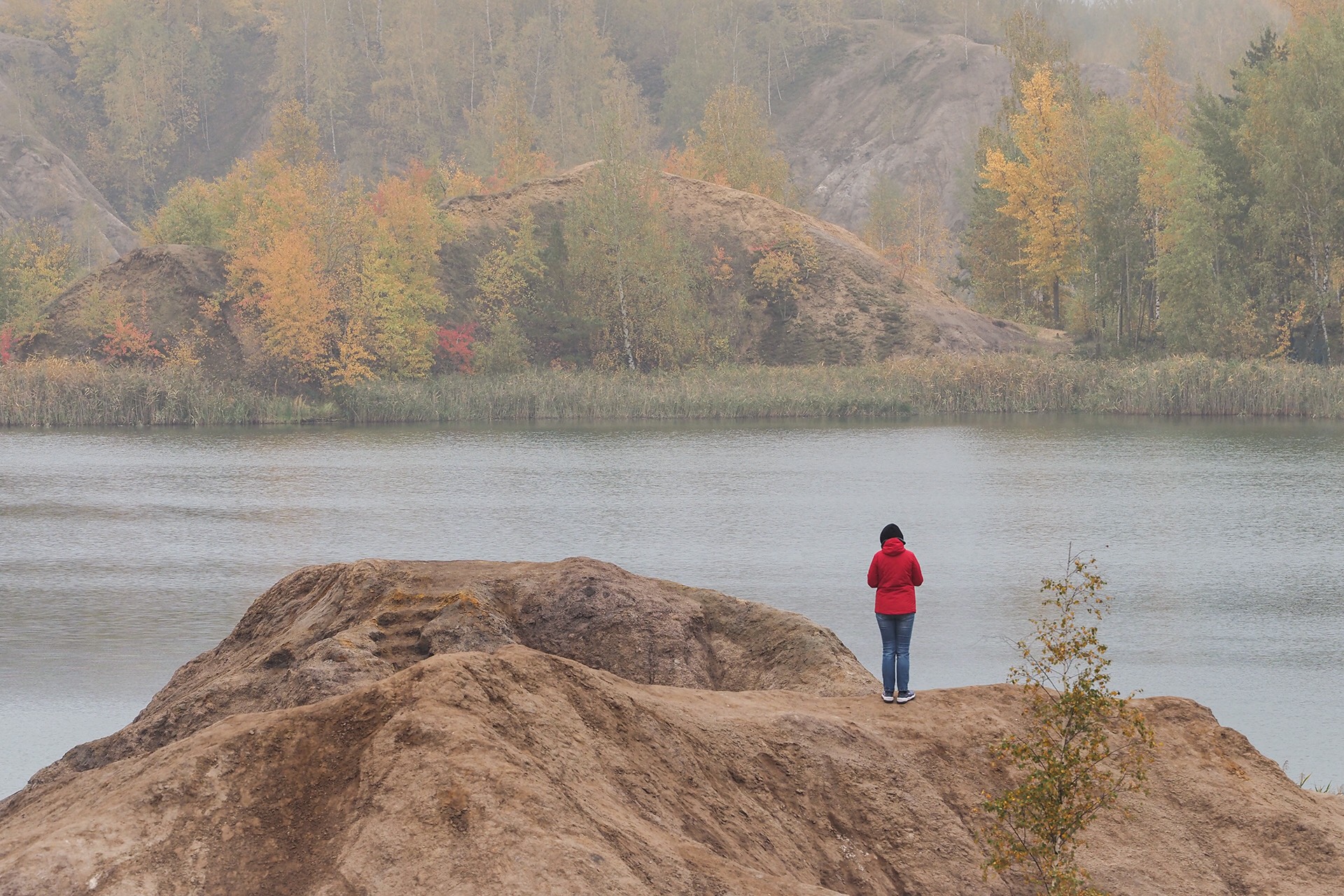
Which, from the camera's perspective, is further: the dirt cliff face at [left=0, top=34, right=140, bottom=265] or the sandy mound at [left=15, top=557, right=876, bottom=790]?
the dirt cliff face at [left=0, top=34, right=140, bottom=265]

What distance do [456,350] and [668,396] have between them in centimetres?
1240

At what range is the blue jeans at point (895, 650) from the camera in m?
8.92

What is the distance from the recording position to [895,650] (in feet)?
29.9

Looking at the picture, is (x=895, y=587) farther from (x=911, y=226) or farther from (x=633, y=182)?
(x=911, y=226)

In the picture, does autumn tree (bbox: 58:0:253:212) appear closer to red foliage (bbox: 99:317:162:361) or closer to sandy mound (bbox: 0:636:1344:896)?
red foliage (bbox: 99:317:162:361)

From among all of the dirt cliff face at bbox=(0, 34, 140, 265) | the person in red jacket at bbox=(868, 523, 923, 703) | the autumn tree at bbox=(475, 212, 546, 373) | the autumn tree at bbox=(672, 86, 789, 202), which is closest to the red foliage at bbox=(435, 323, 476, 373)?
the autumn tree at bbox=(475, 212, 546, 373)

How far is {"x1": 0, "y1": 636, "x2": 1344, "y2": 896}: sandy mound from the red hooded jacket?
0.94 m

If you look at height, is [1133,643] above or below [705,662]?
below

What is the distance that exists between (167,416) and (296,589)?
46.5m

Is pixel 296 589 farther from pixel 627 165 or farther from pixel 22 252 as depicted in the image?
pixel 22 252

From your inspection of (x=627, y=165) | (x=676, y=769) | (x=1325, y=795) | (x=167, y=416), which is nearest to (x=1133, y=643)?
(x=1325, y=795)

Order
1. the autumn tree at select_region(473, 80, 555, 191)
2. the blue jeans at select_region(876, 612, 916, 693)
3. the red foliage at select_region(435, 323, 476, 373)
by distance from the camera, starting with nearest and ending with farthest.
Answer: the blue jeans at select_region(876, 612, 916, 693)
the red foliage at select_region(435, 323, 476, 373)
the autumn tree at select_region(473, 80, 555, 191)

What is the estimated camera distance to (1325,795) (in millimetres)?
9172

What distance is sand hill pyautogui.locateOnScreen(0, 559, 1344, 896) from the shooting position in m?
5.43
